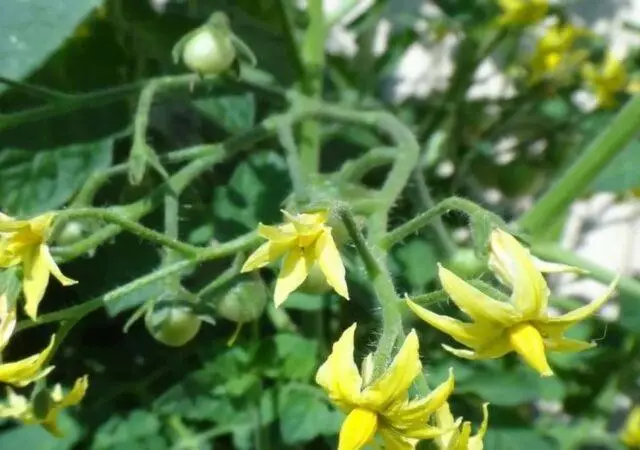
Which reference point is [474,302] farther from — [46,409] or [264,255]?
[46,409]

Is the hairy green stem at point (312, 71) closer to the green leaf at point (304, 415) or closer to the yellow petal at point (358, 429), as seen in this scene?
the green leaf at point (304, 415)

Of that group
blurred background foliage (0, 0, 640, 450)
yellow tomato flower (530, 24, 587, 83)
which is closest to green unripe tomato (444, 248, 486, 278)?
blurred background foliage (0, 0, 640, 450)

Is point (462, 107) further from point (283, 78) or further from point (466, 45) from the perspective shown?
point (283, 78)

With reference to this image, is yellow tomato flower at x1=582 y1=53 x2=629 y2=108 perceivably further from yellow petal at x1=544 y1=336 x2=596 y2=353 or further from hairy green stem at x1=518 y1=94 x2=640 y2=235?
yellow petal at x1=544 y1=336 x2=596 y2=353

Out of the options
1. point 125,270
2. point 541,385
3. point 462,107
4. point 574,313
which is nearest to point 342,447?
point 574,313

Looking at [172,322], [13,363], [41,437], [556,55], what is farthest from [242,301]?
[556,55]

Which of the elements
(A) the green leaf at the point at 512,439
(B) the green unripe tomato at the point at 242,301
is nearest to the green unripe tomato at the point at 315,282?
(B) the green unripe tomato at the point at 242,301
